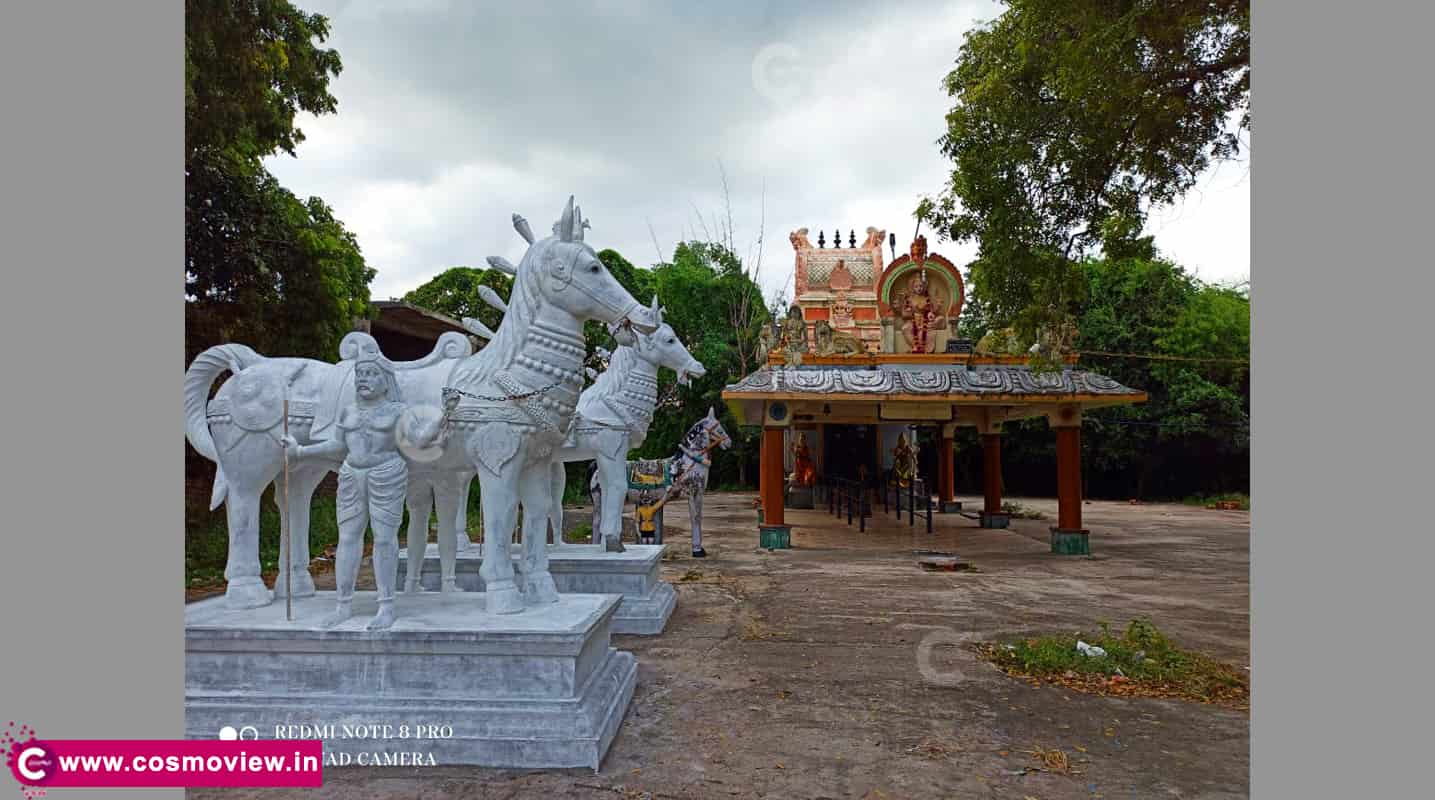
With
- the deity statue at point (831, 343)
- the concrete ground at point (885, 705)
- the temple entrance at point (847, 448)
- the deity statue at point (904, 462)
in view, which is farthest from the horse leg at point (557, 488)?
the temple entrance at point (847, 448)

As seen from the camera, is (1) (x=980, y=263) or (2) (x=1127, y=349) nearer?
(1) (x=980, y=263)

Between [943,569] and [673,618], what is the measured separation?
4056 millimetres

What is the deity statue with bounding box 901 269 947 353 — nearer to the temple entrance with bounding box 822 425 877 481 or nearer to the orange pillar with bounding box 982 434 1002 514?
the orange pillar with bounding box 982 434 1002 514

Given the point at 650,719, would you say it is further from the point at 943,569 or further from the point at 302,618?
the point at 943,569

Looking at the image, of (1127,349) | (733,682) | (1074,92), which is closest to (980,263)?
(1074,92)

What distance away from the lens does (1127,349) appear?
21.0 meters

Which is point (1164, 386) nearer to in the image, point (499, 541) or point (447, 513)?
point (447, 513)

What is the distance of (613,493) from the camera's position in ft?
22.0

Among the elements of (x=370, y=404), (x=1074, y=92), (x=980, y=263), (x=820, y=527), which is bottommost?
(x=820, y=527)

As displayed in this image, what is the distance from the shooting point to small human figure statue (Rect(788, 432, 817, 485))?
18828 millimetres

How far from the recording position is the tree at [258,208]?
7387 millimetres

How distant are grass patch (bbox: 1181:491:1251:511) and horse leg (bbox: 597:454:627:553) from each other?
17718 mm

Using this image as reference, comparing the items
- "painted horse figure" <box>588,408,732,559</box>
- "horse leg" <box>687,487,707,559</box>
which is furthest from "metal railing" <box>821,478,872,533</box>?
"painted horse figure" <box>588,408,732,559</box>

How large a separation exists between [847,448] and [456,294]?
11.7 m
